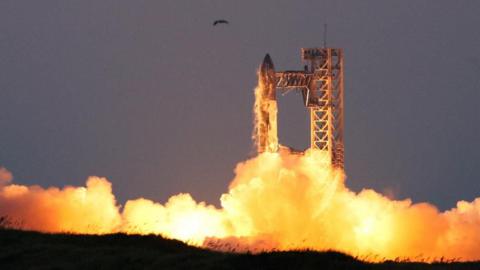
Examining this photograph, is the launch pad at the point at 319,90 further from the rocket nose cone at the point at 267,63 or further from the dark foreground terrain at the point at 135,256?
the dark foreground terrain at the point at 135,256

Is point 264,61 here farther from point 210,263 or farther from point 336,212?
point 210,263

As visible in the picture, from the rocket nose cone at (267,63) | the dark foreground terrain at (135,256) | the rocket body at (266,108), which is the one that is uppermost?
the rocket nose cone at (267,63)

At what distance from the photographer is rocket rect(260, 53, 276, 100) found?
391 feet

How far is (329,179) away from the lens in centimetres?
12362

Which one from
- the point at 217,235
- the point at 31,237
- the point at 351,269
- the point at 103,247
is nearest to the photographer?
the point at 351,269

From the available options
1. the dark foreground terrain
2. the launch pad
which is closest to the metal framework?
the launch pad

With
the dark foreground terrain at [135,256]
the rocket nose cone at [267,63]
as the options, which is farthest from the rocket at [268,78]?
the dark foreground terrain at [135,256]

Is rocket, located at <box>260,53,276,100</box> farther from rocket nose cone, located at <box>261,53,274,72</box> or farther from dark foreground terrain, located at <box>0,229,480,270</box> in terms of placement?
dark foreground terrain, located at <box>0,229,480,270</box>

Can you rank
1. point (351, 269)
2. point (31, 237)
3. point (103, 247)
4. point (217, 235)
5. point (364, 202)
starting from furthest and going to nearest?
1. point (364, 202)
2. point (217, 235)
3. point (31, 237)
4. point (103, 247)
5. point (351, 269)

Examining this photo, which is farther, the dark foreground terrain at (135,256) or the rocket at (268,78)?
the rocket at (268,78)

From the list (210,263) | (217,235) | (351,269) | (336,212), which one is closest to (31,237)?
(210,263)

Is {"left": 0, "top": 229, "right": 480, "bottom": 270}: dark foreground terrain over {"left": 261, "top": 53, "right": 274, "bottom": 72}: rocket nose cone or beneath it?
beneath

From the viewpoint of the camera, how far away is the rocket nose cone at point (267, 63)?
11929 cm

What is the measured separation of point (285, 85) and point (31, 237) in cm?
6769
